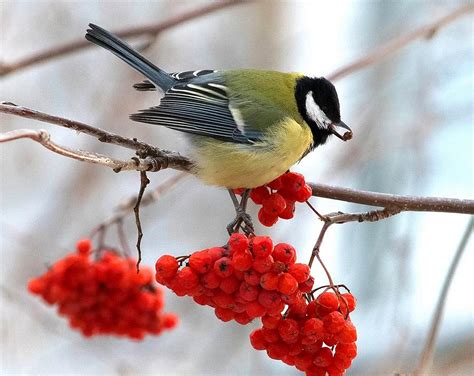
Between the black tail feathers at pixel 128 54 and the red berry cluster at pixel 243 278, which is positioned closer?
the red berry cluster at pixel 243 278

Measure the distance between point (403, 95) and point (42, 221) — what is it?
2519 millimetres

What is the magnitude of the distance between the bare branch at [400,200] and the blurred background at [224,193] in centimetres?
115

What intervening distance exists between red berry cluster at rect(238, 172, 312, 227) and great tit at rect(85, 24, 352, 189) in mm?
126

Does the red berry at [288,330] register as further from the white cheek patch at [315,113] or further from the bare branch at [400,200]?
the white cheek patch at [315,113]

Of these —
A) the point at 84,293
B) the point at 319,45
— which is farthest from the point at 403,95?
the point at 84,293

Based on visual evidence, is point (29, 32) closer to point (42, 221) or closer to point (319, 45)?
point (42, 221)

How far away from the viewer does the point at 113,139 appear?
165 centimetres

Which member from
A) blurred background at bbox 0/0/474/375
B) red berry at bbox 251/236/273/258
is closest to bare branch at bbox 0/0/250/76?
blurred background at bbox 0/0/474/375

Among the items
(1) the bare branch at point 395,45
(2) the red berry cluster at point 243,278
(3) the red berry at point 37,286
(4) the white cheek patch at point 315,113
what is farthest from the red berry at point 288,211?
(3) the red berry at point 37,286

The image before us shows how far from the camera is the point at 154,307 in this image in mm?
2367

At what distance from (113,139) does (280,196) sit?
52 centimetres

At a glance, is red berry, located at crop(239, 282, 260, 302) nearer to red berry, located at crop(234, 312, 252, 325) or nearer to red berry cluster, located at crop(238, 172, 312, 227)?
red berry, located at crop(234, 312, 252, 325)

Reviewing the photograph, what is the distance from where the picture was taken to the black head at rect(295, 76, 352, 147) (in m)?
2.44

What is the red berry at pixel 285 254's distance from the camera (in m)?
1.59
